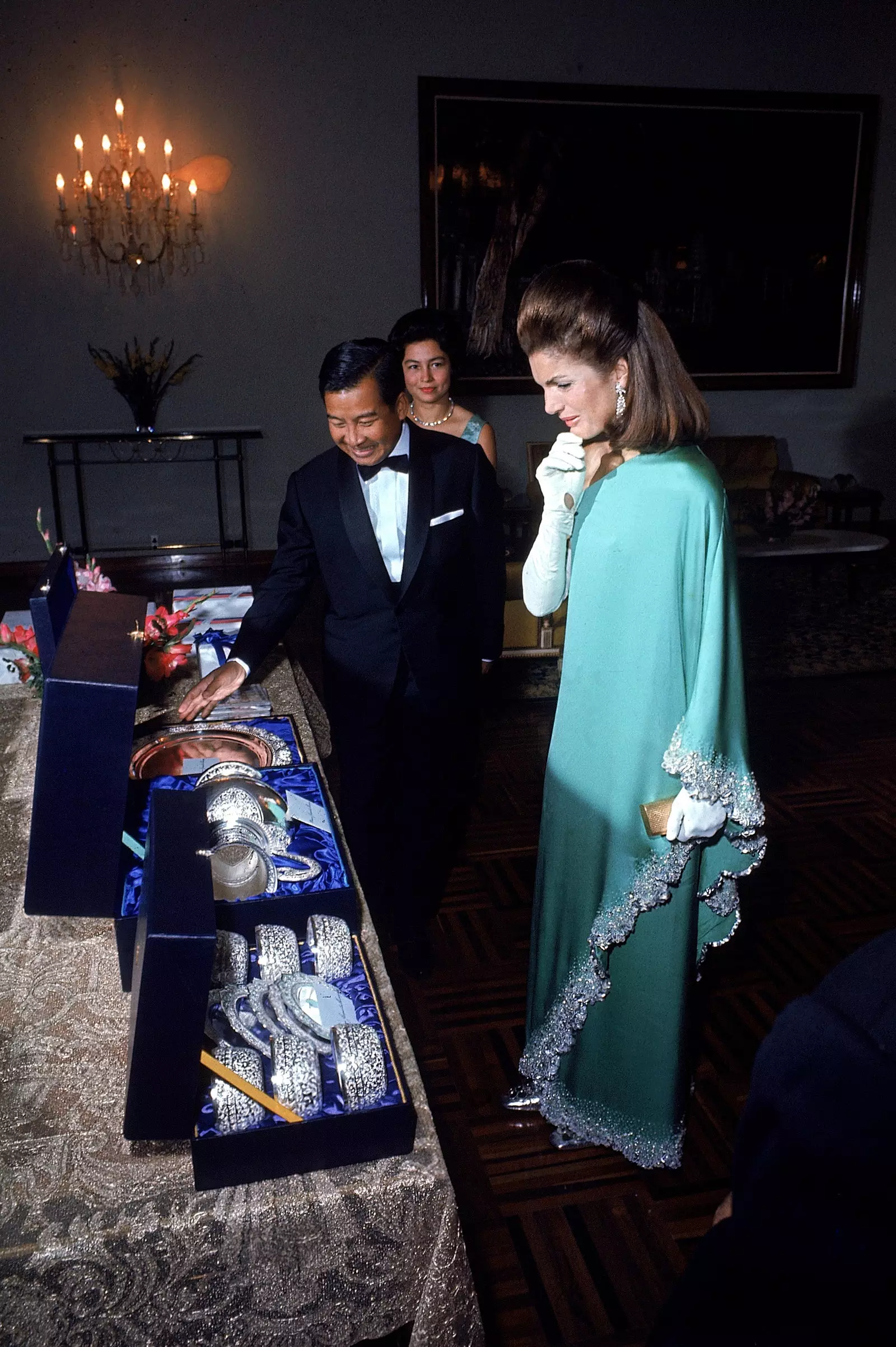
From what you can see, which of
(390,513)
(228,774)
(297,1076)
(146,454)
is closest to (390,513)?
(390,513)

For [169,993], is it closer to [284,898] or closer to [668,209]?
[284,898]

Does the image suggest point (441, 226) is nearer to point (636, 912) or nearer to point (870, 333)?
point (870, 333)

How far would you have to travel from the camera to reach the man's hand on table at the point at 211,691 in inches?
74.9

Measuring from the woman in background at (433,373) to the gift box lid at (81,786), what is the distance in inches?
75.7

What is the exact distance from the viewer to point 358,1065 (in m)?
0.95

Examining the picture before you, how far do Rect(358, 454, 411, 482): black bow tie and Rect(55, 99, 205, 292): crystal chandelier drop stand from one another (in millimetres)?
4360

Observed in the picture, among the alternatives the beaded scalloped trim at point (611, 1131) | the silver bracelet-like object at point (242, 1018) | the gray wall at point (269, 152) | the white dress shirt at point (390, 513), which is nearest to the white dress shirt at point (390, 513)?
the white dress shirt at point (390, 513)

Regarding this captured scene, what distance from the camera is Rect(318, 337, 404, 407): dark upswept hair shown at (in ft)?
6.15

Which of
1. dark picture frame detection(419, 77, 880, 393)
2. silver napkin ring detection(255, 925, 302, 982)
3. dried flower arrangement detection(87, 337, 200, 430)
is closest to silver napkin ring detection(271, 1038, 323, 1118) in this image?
silver napkin ring detection(255, 925, 302, 982)

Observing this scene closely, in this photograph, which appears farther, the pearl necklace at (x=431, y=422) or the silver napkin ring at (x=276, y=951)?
the pearl necklace at (x=431, y=422)

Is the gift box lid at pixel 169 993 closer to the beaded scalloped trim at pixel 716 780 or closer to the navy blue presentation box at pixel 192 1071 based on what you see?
the navy blue presentation box at pixel 192 1071

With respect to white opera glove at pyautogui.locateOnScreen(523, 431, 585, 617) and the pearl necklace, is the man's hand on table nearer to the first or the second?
white opera glove at pyautogui.locateOnScreen(523, 431, 585, 617)

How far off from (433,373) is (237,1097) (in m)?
2.52

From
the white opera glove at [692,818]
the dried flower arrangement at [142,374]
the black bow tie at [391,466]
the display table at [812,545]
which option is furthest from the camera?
the dried flower arrangement at [142,374]
